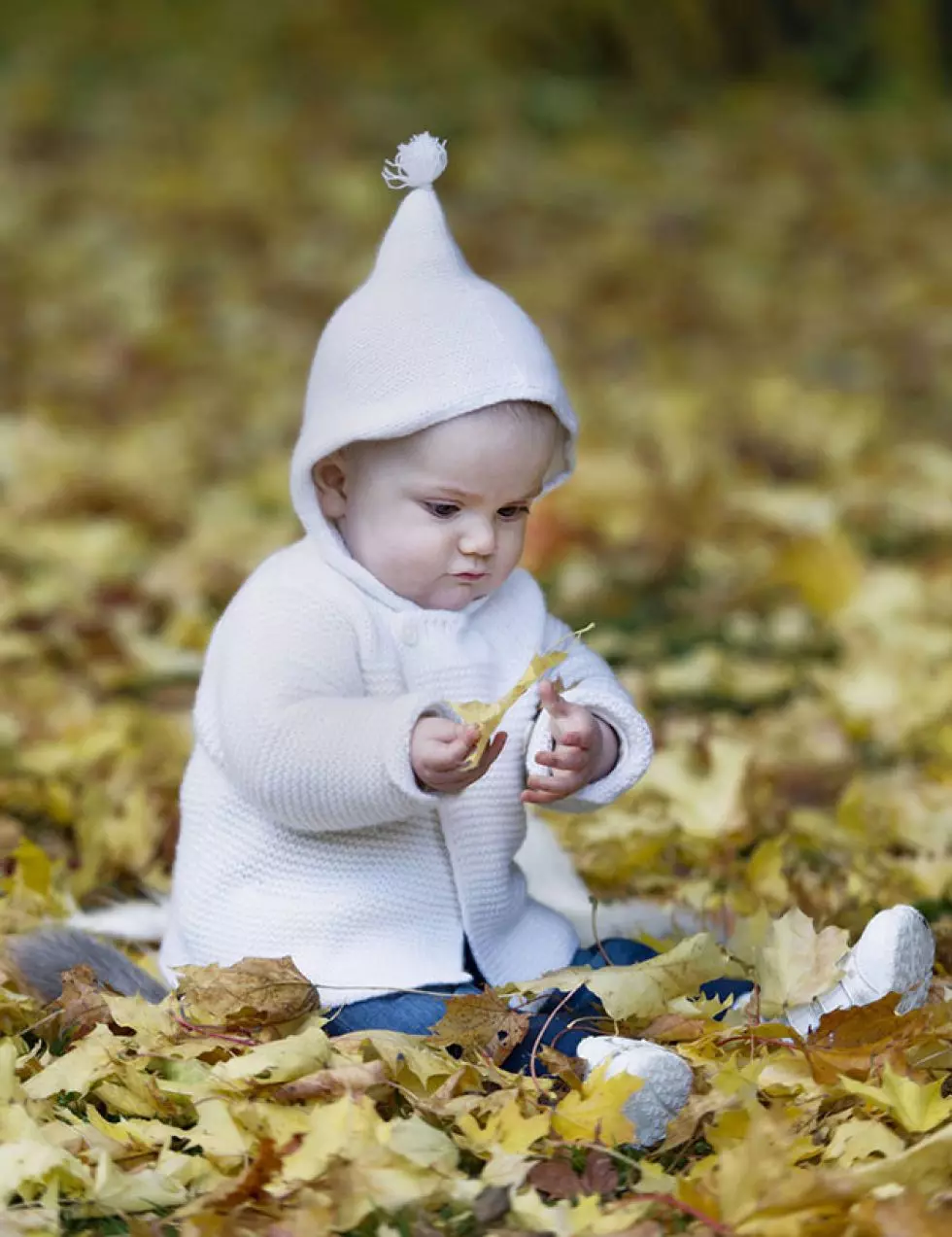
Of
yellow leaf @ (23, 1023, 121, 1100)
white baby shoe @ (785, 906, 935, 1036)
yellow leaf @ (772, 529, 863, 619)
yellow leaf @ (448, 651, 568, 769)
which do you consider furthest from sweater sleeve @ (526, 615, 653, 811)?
yellow leaf @ (772, 529, 863, 619)

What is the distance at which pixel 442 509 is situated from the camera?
2.42m

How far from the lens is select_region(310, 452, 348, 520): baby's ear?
252 cm

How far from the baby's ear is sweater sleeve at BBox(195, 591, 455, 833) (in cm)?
15

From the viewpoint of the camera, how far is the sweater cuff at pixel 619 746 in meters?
2.45

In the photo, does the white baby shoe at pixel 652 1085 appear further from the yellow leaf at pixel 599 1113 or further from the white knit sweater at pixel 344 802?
the white knit sweater at pixel 344 802

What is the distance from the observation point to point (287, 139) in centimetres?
1005

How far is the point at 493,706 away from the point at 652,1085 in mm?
461

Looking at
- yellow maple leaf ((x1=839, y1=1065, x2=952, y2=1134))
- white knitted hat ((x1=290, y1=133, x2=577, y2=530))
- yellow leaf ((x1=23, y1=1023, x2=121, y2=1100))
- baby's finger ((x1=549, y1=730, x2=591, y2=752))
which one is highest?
white knitted hat ((x1=290, y1=133, x2=577, y2=530))

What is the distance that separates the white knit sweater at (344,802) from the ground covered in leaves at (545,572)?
5.0 inches

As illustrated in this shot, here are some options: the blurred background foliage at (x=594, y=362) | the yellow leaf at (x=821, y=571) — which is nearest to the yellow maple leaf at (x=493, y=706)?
the blurred background foliage at (x=594, y=362)

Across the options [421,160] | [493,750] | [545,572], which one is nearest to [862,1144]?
[493,750]

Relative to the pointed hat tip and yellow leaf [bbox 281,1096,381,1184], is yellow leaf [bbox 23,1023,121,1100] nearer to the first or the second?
yellow leaf [bbox 281,1096,381,1184]

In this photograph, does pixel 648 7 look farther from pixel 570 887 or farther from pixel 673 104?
pixel 570 887

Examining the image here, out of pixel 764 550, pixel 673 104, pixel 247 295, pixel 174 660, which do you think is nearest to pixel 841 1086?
pixel 174 660
